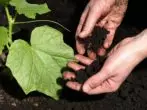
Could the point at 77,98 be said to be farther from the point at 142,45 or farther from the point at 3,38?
the point at 3,38

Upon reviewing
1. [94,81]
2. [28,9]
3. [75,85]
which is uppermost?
[28,9]

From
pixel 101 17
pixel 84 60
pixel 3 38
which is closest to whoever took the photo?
pixel 3 38

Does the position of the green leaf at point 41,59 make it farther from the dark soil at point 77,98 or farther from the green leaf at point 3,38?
the dark soil at point 77,98

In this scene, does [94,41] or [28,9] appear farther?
[94,41]

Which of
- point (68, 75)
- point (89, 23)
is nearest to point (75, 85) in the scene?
point (68, 75)

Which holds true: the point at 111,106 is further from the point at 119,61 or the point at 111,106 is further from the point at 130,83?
the point at 119,61

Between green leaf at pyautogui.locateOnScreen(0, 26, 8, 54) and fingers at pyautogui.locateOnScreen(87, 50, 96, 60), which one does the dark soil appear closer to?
fingers at pyautogui.locateOnScreen(87, 50, 96, 60)

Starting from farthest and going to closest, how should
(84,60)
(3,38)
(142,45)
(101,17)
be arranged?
(101,17) < (84,60) < (142,45) < (3,38)

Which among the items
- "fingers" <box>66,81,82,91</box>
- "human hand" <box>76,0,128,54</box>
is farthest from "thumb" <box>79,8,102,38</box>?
"fingers" <box>66,81,82,91</box>
